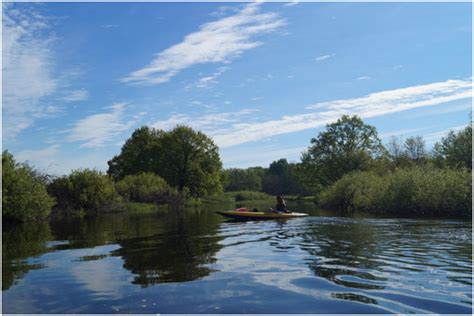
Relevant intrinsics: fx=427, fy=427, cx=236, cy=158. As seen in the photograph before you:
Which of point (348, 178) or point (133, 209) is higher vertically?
point (348, 178)

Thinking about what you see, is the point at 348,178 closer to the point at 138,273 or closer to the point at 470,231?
the point at 470,231

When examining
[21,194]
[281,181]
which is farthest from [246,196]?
[21,194]

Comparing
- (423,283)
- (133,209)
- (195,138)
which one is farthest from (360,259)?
(195,138)

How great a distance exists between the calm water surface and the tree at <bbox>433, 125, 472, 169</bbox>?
78.9 feet

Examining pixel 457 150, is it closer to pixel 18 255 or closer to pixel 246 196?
pixel 18 255

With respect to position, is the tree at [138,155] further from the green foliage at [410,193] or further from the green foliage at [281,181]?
the green foliage at [281,181]

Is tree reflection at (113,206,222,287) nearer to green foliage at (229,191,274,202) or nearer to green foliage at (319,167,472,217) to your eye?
green foliage at (319,167,472,217)

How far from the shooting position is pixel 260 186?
322ft

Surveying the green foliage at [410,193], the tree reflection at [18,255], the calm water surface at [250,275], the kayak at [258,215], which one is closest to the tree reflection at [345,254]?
the calm water surface at [250,275]

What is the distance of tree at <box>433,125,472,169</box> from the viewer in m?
36.4

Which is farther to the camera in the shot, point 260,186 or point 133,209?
point 260,186

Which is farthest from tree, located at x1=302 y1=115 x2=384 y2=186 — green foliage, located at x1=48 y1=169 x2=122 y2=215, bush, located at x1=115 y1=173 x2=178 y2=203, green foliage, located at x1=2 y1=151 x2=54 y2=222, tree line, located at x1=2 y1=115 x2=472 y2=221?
green foliage, located at x1=2 y1=151 x2=54 y2=222

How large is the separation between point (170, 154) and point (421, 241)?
157 ft

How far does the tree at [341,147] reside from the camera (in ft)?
171
